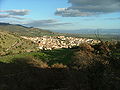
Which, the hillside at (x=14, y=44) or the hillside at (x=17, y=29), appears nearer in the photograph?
the hillside at (x=14, y=44)

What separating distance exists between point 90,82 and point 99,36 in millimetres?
1541

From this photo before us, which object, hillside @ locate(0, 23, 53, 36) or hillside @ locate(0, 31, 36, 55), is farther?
hillside @ locate(0, 23, 53, 36)

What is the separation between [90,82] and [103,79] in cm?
56

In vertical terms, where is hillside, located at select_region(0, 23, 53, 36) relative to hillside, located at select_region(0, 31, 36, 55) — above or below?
above

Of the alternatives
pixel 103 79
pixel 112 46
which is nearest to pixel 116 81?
pixel 103 79

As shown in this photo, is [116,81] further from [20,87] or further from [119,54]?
[20,87]

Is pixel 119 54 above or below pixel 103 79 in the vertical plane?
above

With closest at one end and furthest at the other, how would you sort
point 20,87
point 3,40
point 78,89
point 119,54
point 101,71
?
point 101,71
point 119,54
point 78,89
point 20,87
point 3,40

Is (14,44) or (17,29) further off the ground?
(17,29)

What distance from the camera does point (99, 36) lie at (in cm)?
520

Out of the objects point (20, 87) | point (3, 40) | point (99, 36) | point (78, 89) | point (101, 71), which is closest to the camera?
point (99, 36)

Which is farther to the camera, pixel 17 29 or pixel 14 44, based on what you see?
pixel 17 29

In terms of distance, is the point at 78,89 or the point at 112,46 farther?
the point at 78,89

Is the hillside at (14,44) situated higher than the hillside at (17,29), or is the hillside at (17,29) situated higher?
the hillside at (17,29)
